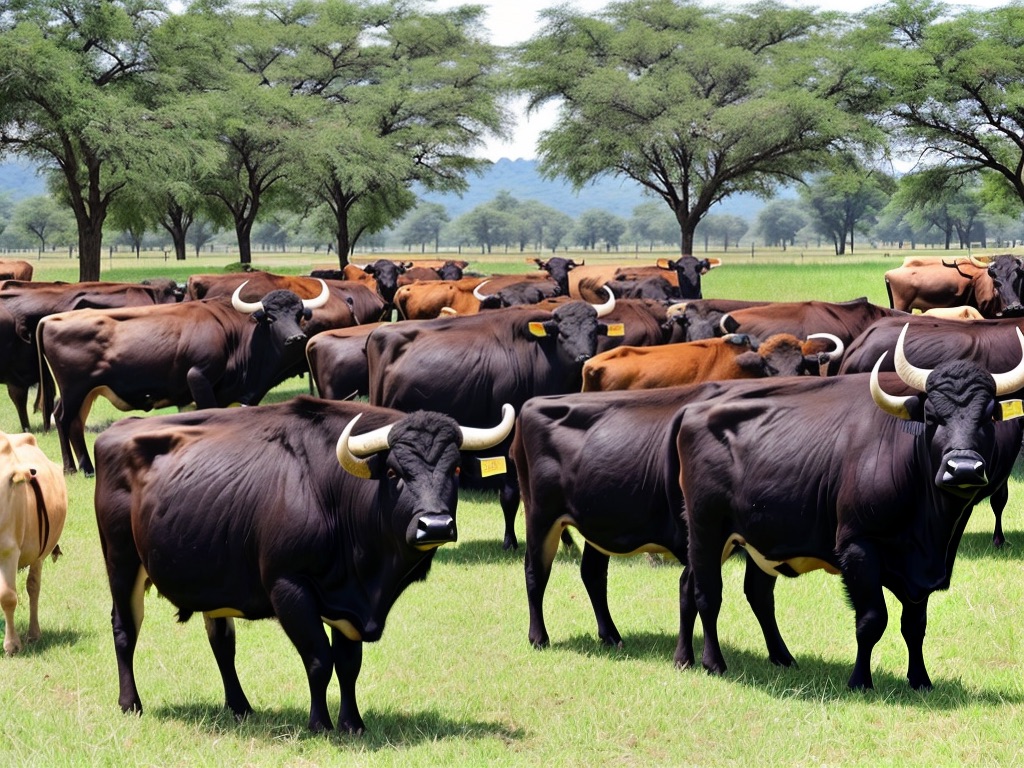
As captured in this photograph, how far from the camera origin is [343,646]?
6.37 metres

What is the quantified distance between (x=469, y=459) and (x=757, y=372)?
333 cm

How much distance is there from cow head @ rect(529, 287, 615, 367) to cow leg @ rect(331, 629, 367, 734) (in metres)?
6.27

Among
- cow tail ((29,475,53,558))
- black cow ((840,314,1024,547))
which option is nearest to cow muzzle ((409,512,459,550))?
cow tail ((29,475,53,558))

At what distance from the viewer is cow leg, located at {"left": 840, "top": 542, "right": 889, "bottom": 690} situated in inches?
272

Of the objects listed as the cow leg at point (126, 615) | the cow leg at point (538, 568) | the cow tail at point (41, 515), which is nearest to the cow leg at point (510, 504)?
the cow leg at point (538, 568)

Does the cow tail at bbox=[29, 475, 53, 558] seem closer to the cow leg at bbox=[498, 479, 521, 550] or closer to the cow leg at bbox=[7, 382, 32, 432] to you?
the cow leg at bbox=[498, 479, 521, 550]

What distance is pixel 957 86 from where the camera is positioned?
5041 cm

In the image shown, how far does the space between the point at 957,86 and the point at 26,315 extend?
42.4m

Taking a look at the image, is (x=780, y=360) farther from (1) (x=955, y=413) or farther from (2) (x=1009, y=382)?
(1) (x=955, y=413)

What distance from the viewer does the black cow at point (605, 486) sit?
794 cm

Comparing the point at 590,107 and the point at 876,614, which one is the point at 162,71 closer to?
the point at 590,107

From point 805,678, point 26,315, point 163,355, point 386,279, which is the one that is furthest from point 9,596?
point 386,279

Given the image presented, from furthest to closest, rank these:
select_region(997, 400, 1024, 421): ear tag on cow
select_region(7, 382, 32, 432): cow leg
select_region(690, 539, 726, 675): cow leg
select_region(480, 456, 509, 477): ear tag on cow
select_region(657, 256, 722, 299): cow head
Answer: select_region(657, 256, 722, 299): cow head
select_region(7, 382, 32, 432): cow leg
select_region(690, 539, 726, 675): cow leg
select_region(997, 400, 1024, 421): ear tag on cow
select_region(480, 456, 509, 477): ear tag on cow

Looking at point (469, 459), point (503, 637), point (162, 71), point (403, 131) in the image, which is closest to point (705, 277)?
point (403, 131)
